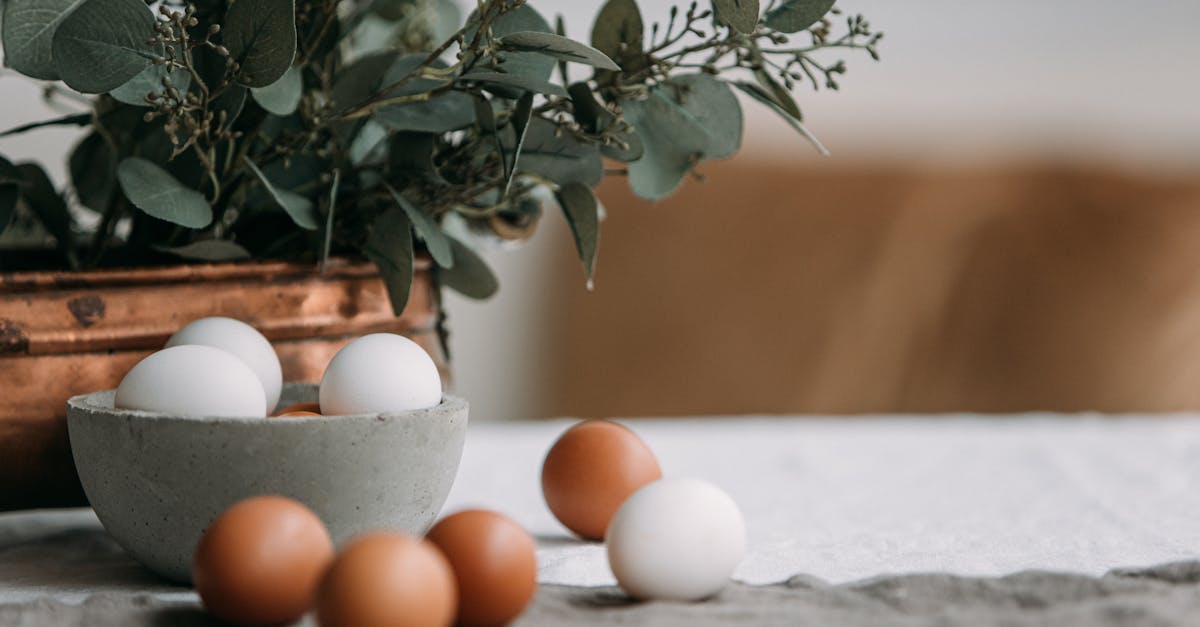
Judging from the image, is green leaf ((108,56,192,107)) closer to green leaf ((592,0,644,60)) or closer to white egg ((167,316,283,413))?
white egg ((167,316,283,413))

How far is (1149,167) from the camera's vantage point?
1923 mm

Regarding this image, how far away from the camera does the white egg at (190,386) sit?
437 millimetres

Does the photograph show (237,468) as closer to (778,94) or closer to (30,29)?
(30,29)

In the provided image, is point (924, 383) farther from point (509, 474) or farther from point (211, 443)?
point (211, 443)

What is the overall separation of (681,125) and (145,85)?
27cm

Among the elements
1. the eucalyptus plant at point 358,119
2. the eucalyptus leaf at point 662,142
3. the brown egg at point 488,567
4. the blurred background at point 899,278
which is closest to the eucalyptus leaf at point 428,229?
the eucalyptus plant at point 358,119

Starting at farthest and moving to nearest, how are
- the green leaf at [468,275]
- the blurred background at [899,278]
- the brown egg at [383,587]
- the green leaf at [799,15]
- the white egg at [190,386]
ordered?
the blurred background at [899,278] → the green leaf at [468,275] → the green leaf at [799,15] → the white egg at [190,386] → the brown egg at [383,587]

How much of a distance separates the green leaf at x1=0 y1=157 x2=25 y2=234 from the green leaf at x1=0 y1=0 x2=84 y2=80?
108 millimetres

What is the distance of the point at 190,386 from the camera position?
1.44ft

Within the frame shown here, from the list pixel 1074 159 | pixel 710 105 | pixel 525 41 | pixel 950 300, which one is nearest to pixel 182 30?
pixel 525 41

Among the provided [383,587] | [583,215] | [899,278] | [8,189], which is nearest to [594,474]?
[583,215]

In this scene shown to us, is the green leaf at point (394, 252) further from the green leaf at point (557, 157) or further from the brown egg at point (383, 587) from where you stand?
the brown egg at point (383, 587)

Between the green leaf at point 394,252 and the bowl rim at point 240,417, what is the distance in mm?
107

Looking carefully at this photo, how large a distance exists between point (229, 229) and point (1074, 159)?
1698mm
